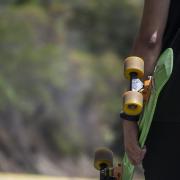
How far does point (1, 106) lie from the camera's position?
13234 mm

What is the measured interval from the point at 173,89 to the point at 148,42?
244mm

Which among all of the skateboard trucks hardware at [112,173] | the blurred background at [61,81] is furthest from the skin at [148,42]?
the blurred background at [61,81]

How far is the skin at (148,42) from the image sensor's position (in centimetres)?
282

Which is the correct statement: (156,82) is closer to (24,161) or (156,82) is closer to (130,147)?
(130,147)

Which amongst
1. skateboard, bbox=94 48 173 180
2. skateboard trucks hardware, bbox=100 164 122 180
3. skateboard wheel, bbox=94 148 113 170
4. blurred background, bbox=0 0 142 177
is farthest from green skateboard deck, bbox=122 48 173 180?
blurred background, bbox=0 0 142 177

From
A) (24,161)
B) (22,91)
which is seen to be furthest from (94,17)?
(24,161)

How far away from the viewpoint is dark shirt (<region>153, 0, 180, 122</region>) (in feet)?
8.93

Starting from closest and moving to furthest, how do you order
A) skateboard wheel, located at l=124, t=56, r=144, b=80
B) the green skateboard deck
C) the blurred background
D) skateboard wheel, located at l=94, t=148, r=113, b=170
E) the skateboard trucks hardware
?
the green skateboard deck < skateboard wheel, located at l=124, t=56, r=144, b=80 < the skateboard trucks hardware < skateboard wheel, located at l=94, t=148, r=113, b=170 < the blurred background

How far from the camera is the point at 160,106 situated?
9.06ft

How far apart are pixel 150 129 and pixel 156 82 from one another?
199mm

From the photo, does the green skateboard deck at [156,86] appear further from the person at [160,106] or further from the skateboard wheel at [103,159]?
the skateboard wheel at [103,159]

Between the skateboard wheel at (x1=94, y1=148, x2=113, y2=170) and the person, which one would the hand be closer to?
the person

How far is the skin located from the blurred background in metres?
8.26

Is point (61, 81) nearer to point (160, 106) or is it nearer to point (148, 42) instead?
point (148, 42)
